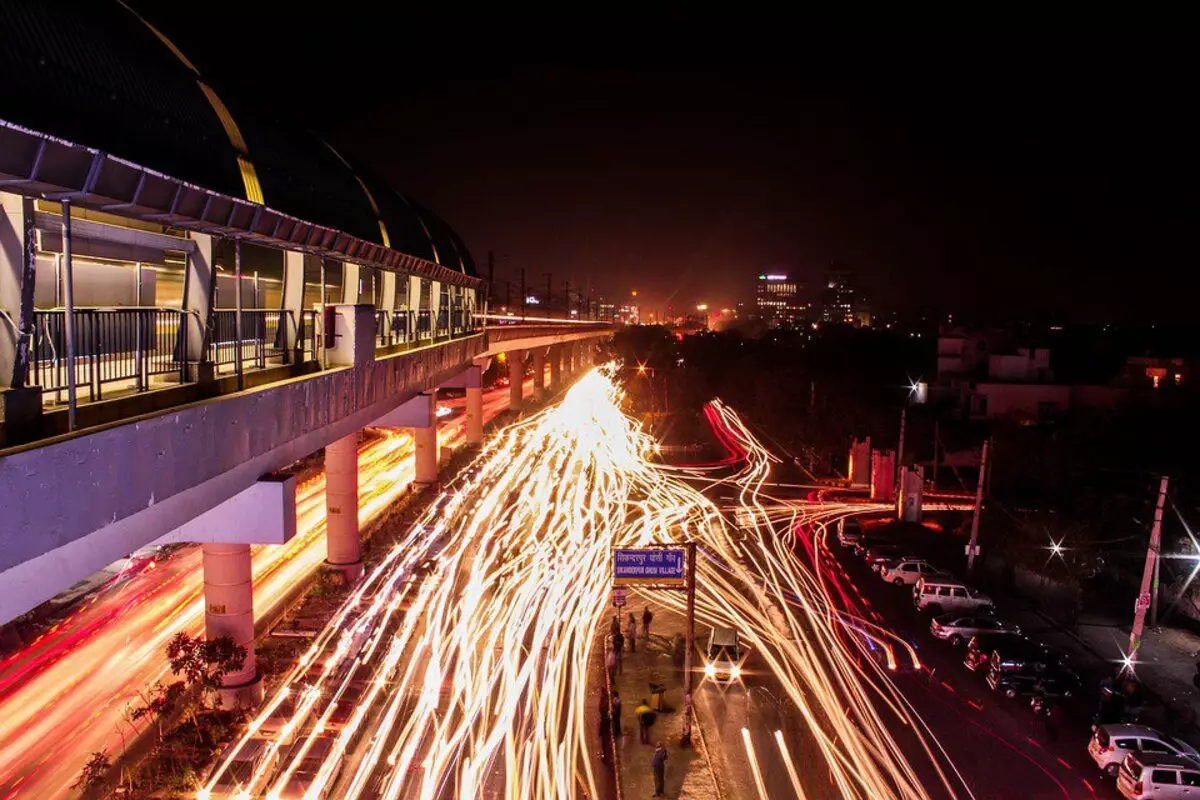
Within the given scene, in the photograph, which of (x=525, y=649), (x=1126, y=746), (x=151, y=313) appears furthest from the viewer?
(x=525, y=649)

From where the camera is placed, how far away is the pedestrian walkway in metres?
10.0

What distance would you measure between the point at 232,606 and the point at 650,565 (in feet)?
21.3

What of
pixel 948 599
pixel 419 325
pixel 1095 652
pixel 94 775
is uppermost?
pixel 419 325

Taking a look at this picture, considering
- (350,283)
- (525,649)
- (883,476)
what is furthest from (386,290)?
(883,476)

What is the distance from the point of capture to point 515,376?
1806 inches

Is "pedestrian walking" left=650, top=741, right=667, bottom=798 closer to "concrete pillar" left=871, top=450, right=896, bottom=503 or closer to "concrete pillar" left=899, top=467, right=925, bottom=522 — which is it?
"concrete pillar" left=899, top=467, right=925, bottom=522

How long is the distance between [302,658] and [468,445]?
20.3 meters

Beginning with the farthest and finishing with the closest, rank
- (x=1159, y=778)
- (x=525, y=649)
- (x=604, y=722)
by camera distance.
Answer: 1. (x=525, y=649)
2. (x=604, y=722)
3. (x=1159, y=778)

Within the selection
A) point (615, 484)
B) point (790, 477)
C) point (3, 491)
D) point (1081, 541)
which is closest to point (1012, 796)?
point (1081, 541)

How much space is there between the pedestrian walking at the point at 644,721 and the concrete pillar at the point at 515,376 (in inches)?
1343

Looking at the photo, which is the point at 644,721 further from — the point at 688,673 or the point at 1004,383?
the point at 1004,383

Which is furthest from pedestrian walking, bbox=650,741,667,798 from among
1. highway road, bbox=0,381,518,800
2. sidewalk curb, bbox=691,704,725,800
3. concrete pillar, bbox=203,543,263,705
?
highway road, bbox=0,381,518,800

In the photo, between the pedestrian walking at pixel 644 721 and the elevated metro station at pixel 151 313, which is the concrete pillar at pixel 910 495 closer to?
the pedestrian walking at pixel 644 721

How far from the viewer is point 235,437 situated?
20.6ft
